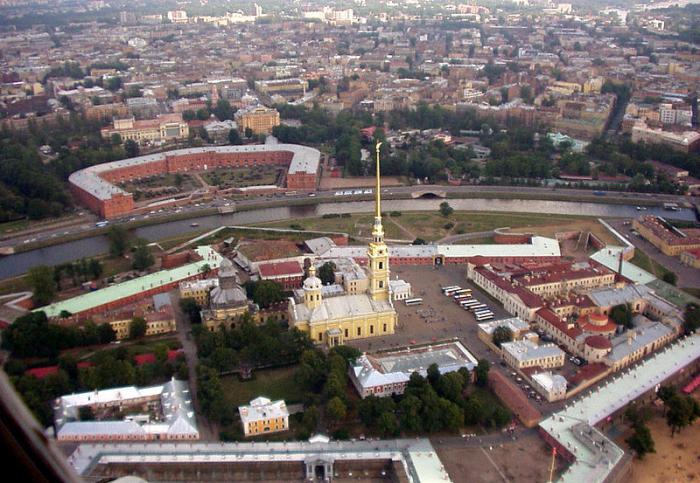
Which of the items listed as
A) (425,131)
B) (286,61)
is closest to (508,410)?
(425,131)

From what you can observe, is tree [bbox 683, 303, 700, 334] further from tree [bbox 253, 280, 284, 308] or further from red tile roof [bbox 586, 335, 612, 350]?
tree [bbox 253, 280, 284, 308]

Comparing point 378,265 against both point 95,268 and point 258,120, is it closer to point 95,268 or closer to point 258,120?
point 95,268

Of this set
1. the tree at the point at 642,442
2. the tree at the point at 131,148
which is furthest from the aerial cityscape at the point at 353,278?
the tree at the point at 131,148

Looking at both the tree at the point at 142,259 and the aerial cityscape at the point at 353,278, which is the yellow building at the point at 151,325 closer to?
the aerial cityscape at the point at 353,278

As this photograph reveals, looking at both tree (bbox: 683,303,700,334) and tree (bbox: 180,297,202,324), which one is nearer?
tree (bbox: 683,303,700,334)

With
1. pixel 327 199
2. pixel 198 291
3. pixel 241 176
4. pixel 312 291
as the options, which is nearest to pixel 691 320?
pixel 312 291

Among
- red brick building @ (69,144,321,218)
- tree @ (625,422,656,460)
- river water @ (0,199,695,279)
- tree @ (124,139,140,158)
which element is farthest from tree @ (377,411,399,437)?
tree @ (124,139,140,158)

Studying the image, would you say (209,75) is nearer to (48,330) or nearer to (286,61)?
(286,61)
